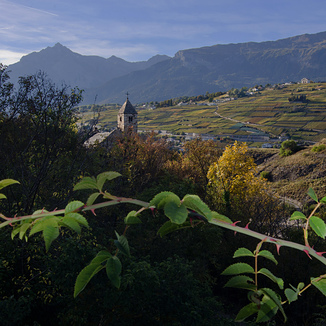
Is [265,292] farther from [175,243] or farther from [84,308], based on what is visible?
[175,243]

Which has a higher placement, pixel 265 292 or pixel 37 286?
pixel 265 292

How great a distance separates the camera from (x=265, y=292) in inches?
50.4

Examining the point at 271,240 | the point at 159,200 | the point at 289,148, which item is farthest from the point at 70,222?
the point at 289,148

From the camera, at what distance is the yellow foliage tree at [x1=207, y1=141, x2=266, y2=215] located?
69.7ft

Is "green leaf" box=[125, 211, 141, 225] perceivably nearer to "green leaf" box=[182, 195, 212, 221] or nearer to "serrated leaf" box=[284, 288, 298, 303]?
"green leaf" box=[182, 195, 212, 221]

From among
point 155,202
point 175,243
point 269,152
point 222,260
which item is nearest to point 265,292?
point 155,202

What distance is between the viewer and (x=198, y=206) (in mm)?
1036

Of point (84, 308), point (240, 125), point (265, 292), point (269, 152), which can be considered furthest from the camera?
point (240, 125)

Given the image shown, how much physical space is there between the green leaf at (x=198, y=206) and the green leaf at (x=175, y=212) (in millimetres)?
25

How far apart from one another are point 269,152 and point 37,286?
236 ft

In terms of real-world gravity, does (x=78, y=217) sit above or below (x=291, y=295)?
above

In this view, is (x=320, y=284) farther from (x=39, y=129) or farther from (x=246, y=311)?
(x=39, y=129)

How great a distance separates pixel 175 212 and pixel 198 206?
91mm

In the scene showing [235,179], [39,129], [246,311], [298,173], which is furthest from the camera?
[298,173]
